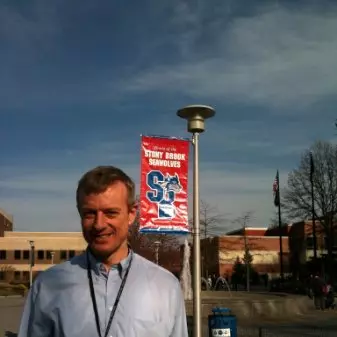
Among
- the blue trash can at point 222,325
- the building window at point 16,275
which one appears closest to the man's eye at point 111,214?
the blue trash can at point 222,325

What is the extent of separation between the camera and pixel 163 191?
10.9 m

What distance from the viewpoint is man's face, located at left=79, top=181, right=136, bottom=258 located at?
2771mm

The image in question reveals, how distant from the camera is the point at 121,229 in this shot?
2824mm

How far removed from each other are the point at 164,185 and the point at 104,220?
813 centimetres

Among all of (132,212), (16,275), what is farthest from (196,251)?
(16,275)

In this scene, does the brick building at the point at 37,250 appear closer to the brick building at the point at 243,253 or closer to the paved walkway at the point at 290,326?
the brick building at the point at 243,253

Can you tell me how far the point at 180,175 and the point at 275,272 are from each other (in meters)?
73.5

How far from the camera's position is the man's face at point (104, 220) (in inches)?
109

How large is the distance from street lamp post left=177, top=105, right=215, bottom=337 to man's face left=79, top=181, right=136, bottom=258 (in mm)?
7731

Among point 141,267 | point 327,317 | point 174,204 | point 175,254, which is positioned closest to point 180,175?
point 174,204

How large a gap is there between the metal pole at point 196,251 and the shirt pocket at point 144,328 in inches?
304

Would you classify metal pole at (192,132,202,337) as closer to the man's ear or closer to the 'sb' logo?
the 'sb' logo

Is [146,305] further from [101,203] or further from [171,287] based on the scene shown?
[101,203]

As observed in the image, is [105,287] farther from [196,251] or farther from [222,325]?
[222,325]
